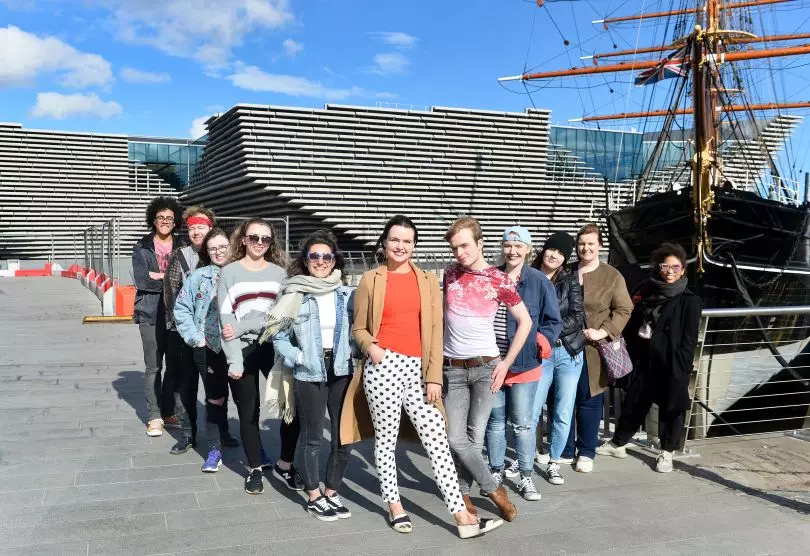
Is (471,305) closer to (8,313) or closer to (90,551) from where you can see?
(90,551)

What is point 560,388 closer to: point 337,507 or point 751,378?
point 337,507

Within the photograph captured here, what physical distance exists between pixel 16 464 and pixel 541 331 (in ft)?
10.5

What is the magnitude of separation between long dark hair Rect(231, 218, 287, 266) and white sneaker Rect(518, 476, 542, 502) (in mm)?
1810

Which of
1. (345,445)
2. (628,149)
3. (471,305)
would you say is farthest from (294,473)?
(628,149)

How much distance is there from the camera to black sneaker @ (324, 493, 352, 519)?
3.55m

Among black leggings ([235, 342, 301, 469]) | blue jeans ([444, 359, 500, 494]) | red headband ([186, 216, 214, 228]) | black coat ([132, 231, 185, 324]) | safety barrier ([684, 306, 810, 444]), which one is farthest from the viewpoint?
black coat ([132, 231, 185, 324])

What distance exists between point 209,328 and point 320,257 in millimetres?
1010

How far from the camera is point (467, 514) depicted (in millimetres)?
3354

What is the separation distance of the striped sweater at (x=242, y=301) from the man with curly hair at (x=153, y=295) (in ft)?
4.36

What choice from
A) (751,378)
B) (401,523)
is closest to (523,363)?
(401,523)

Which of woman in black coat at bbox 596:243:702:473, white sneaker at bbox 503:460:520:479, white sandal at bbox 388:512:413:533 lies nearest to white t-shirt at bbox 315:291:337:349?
white sandal at bbox 388:512:413:533

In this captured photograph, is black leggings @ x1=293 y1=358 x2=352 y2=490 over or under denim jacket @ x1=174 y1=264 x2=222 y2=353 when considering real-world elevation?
under

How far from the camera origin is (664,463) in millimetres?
4375

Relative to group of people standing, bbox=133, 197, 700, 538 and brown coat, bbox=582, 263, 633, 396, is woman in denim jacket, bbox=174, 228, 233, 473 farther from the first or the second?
brown coat, bbox=582, 263, 633, 396
